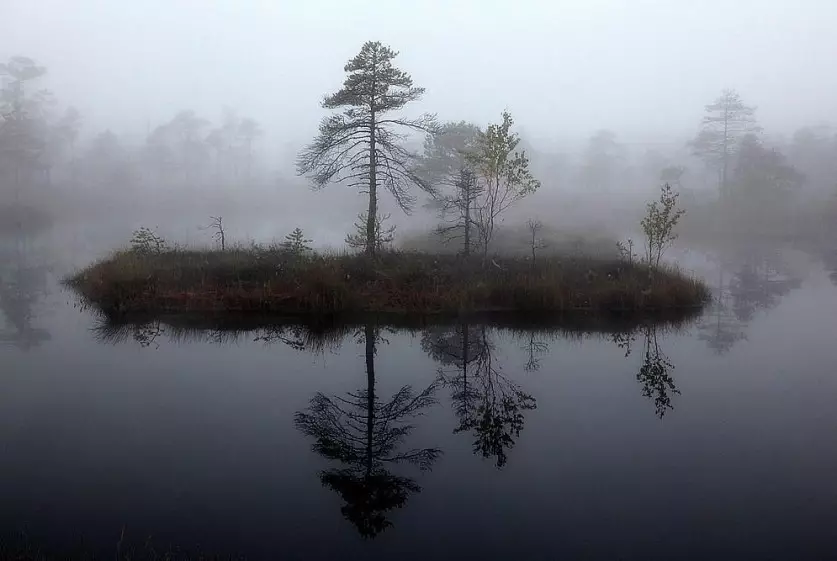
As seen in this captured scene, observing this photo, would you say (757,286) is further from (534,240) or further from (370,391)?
(370,391)

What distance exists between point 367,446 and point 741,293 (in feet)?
61.6

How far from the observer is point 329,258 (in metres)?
20.8

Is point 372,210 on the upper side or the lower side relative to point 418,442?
upper

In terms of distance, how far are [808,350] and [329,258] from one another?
14.0 meters

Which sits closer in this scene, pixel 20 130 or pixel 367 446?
pixel 367 446

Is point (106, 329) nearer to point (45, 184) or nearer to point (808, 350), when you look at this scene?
point (808, 350)

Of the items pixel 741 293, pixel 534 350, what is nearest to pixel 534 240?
pixel 741 293

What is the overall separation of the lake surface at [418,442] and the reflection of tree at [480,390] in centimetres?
6

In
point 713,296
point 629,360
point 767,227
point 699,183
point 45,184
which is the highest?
point 699,183

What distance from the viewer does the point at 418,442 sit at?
28.8 feet

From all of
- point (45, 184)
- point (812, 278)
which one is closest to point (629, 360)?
point (812, 278)

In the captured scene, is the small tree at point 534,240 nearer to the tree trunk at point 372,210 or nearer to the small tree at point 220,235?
the tree trunk at point 372,210

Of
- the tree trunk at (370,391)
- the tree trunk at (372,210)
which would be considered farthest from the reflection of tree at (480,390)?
the tree trunk at (372,210)

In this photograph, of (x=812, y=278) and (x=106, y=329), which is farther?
(x=812, y=278)
